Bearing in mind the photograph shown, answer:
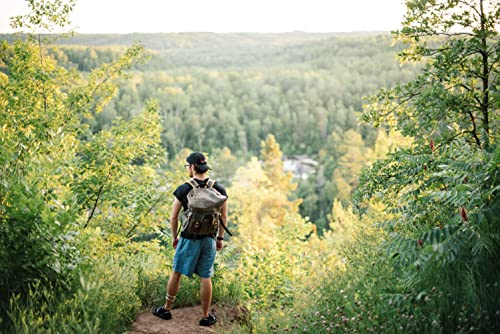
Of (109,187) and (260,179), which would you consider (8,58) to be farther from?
(260,179)

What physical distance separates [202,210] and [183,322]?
1.33 meters

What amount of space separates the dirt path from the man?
9cm

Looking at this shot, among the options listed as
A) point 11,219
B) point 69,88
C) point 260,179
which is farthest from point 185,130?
point 11,219

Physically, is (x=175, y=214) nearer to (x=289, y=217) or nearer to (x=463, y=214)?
(x=463, y=214)

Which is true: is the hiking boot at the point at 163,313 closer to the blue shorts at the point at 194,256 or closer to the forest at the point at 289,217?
the forest at the point at 289,217

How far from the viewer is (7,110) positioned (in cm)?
968

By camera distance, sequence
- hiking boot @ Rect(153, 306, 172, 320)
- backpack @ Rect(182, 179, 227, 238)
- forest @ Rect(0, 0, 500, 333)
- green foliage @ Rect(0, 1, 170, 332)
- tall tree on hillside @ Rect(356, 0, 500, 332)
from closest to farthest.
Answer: forest @ Rect(0, 0, 500, 333) < green foliage @ Rect(0, 1, 170, 332) < tall tree on hillside @ Rect(356, 0, 500, 332) < backpack @ Rect(182, 179, 227, 238) < hiking boot @ Rect(153, 306, 172, 320)

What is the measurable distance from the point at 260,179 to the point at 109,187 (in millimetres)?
32570

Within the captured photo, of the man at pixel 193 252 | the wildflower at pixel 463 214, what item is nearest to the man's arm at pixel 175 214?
the man at pixel 193 252

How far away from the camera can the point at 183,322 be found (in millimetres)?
5242

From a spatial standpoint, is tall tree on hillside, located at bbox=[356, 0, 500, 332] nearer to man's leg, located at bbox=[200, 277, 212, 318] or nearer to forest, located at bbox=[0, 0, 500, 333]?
forest, located at bbox=[0, 0, 500, 333]

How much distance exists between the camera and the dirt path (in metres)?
4.91

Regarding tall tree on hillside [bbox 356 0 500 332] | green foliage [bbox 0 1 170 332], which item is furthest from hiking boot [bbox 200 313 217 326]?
tall tree on hillside [bbox 356 0 500 332]

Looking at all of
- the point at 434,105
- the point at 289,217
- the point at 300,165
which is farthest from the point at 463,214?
the point at 300,165
